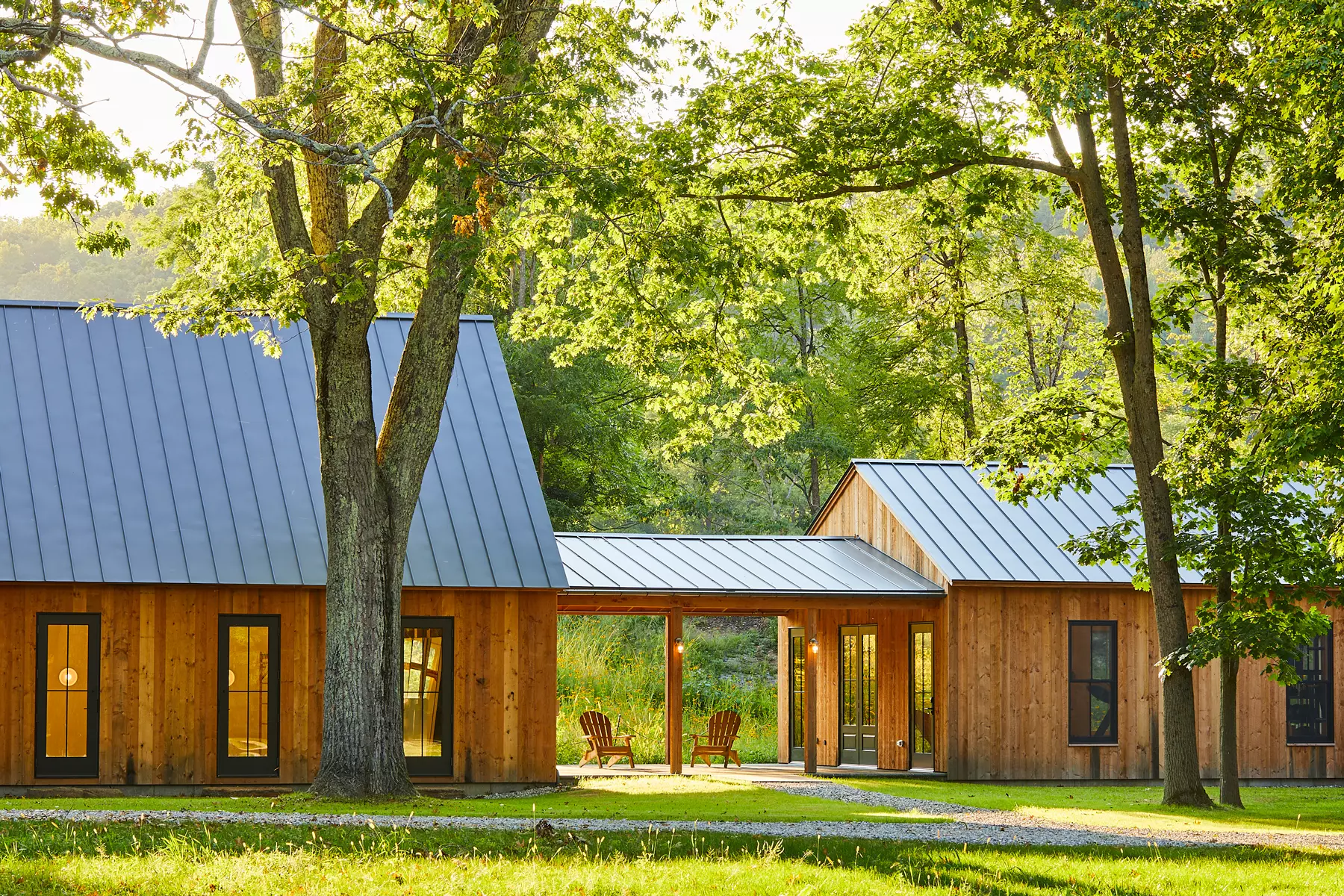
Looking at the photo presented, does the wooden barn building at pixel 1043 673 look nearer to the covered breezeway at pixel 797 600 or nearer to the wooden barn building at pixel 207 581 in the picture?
the covered breezeway at pixel 797 600

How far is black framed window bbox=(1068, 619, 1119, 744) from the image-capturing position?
18.5 metres

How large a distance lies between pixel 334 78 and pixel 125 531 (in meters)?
6.05

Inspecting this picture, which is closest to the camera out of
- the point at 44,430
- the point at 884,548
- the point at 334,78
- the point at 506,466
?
the point at 334,78

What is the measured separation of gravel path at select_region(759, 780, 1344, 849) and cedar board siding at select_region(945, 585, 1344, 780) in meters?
4.17

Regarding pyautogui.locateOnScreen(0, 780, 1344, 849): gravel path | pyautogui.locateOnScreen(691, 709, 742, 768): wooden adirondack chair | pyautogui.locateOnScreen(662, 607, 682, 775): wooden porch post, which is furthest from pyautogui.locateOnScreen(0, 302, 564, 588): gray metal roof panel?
pyautogui.locateOnScreen(691, 709, 742, 768): wooden adirondack chair

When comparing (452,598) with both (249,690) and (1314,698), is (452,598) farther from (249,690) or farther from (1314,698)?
(1314,698)

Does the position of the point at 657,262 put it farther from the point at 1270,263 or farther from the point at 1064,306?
the point at 1064,306

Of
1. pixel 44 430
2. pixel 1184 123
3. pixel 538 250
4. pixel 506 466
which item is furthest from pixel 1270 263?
pixel 44 430

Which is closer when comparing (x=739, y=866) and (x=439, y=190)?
(x=739, y=866)

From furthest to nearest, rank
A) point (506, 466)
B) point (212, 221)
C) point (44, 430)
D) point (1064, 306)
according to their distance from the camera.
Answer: point (1064, 306), point (506, 466), point (44, 430), point (212, 221)

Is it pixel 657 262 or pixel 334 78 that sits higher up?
pixel 334 78

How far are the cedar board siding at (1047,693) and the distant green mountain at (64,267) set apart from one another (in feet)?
142

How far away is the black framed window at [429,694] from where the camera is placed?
15.7 metres

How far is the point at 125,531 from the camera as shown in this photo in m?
15.3
